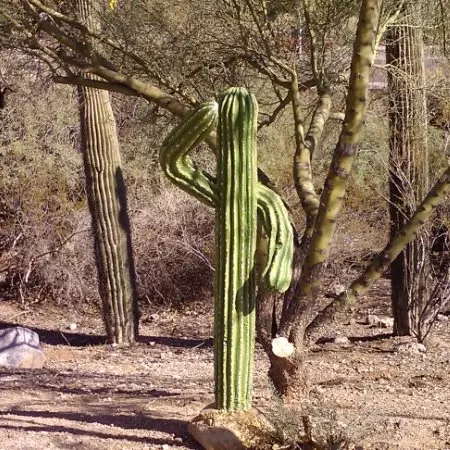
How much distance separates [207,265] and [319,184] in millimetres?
1896

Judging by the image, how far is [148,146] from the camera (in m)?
13.5

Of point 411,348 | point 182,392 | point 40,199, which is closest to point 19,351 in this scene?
point 182,392

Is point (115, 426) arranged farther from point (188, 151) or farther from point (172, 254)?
point (172, 254)

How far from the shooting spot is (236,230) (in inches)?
200

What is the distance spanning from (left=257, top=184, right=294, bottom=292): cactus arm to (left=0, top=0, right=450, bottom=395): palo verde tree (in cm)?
27

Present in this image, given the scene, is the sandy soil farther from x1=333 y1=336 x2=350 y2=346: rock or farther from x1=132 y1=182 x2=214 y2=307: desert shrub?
x1=132 y1=182 x2=214 y2=307: desert shrub

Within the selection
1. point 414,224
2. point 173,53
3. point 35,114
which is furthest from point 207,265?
point 414,224

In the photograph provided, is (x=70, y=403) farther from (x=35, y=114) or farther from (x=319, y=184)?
(x=35, y=114)

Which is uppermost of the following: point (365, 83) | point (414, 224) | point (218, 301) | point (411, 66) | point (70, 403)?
point (411, 66)

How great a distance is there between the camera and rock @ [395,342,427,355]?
28.3 ft

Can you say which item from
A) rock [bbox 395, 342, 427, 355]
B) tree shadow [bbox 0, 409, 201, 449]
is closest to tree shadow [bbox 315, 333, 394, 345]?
rock [bbox 395, 342, 427, 355]

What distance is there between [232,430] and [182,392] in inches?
75.4

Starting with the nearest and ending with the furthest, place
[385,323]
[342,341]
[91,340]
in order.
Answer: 1. [342,341]
2. [385,323]
3. [91,340]

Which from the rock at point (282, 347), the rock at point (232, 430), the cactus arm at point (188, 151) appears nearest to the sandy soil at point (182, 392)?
the rock at point (232, 430)
